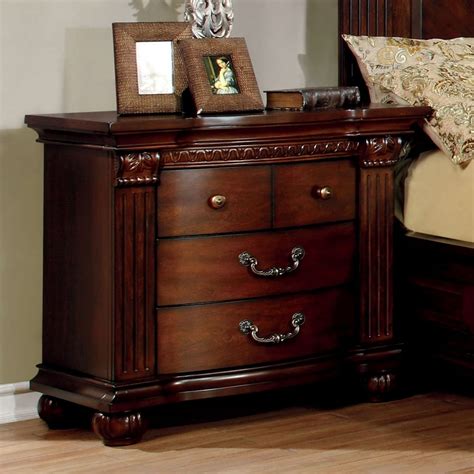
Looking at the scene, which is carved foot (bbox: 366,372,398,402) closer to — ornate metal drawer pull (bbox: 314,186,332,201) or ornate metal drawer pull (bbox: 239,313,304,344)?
ornate metal drawer pull (bbox: 239,313,304,344)

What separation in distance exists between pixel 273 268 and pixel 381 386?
439 millimetres

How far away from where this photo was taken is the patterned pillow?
8.85 feet

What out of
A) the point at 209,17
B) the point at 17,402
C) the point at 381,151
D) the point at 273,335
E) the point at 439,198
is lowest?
the point at 17,402

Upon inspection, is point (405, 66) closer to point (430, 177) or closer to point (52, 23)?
Result: point (430, 177)

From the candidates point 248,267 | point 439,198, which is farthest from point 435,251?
point 248,267

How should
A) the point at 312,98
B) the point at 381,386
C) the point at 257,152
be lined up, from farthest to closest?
the point at 381,386 → the point at 312,98 → the point at 257,152

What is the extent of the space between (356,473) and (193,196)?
68cm

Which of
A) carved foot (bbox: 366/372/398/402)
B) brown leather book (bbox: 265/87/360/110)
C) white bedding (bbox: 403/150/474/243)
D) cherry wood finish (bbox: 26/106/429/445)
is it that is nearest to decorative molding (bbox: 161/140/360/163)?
cherry wood finish (bbox: 26/106/429/445)

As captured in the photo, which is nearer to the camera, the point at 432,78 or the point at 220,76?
the point at 220,76

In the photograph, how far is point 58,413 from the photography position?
2.62 meters

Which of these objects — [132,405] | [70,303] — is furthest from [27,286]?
[132,405]

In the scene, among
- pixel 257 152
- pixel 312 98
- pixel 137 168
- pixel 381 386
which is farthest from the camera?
pixel 381 386

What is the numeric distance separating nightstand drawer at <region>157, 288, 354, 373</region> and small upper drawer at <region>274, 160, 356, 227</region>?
0.59 ft

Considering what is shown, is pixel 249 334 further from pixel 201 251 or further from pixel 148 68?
pixel 148 68
